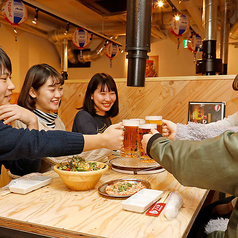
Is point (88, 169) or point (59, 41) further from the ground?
point (59, 41)

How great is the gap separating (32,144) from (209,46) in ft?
10.6

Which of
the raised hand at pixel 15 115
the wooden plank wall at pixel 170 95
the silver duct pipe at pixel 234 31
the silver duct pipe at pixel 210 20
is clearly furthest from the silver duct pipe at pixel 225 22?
the raised hand at pixel 15 115

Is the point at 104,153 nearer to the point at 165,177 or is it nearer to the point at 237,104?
the point at 165,177

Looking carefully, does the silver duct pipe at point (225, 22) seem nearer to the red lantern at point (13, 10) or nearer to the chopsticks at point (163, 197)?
the red lantern at point (13, 10)

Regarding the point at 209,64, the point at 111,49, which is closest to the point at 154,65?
the point at 111,49

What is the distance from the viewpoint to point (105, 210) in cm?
98

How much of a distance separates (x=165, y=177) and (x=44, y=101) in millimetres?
1131

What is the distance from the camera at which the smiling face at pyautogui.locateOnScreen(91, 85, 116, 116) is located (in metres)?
2.51

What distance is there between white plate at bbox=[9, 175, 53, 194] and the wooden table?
0.08 feet

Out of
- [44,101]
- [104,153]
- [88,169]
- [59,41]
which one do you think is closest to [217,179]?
[88,169]

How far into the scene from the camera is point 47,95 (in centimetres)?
203

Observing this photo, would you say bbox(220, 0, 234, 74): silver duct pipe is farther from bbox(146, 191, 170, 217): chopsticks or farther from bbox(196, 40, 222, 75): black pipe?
bbox(146, 191, 170, 217): chopsticks

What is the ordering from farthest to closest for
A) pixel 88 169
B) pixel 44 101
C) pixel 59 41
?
Answer: pixel 59 41
pixel 44 101
pixel 88 169

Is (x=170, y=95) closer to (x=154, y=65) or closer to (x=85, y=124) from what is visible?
(x=85, y=124)
